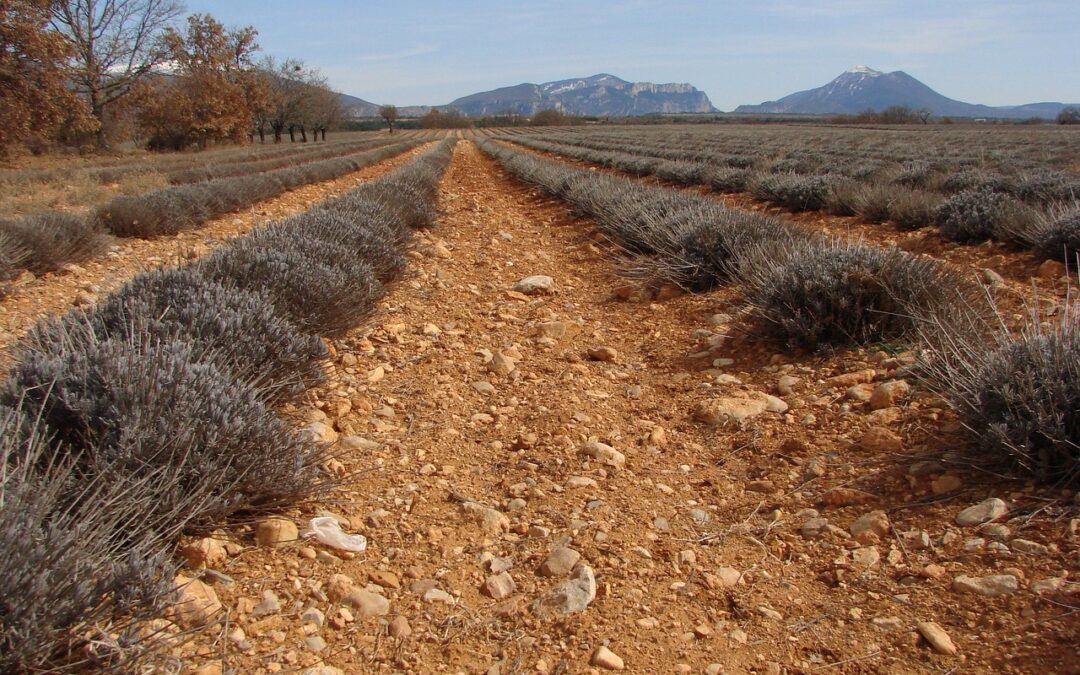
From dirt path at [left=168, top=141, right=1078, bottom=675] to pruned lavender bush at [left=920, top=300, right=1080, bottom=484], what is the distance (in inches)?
5.2

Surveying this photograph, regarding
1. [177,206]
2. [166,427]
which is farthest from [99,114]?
[166,427]

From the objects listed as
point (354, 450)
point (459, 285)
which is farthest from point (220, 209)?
point (354, 450)

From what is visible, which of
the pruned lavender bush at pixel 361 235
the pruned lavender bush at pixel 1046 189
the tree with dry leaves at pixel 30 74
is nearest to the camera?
the pruned lavender bush at pixel 361 235

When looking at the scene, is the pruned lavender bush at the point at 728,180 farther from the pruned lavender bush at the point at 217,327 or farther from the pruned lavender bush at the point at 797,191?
the pruned lavender bush at the point at 217,327

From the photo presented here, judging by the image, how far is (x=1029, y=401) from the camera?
2.46 metres

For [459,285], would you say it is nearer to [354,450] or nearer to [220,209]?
[354,450]

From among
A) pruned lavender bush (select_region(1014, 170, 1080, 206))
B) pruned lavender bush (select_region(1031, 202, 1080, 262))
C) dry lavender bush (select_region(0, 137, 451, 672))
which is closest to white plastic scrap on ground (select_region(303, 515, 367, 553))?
dry lavender bush (select_region(0, 137, 451, 672))

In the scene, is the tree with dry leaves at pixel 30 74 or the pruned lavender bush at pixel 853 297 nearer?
the pruned lavender bush at pixel 853 297

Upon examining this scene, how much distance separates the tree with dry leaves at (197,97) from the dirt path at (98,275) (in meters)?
35.0

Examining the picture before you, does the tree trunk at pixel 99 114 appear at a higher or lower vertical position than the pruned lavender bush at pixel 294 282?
higher

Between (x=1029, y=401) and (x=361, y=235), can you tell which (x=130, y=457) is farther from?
(x=361, y=235)

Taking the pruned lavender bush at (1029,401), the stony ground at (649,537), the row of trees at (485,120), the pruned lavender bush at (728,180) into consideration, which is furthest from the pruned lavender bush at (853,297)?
the row of trees at (485,120)

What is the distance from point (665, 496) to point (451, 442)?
106 cm

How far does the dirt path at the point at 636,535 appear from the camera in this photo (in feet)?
6.19
